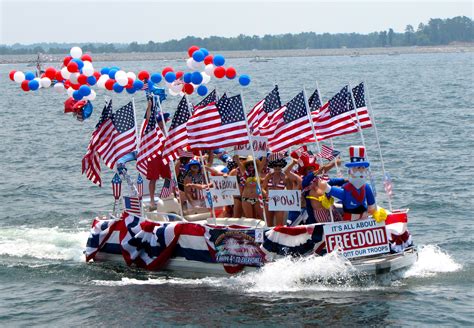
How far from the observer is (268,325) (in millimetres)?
16969

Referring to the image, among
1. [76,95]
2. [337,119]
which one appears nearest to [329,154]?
[337,119]

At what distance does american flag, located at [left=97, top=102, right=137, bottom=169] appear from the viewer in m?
20.2

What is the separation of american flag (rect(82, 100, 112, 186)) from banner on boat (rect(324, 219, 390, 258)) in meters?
5.31

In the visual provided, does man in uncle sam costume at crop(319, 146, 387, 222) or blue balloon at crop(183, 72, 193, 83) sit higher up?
blue balloon at crop(183, 72, 193, 83)

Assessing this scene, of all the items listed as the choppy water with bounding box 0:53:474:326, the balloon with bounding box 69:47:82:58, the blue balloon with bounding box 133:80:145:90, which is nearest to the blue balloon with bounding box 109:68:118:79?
the blue balloon with bounding box 133:80:145:90

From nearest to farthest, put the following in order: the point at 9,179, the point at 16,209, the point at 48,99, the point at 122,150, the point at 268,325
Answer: the point at 268,325
the point at 122,150
the point at 16,209
the point at 9,179
the point at 48,99

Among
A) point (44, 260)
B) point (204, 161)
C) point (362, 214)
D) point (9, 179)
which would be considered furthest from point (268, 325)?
point (9, 179)

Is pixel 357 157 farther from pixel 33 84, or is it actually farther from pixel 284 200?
pixel 33 84

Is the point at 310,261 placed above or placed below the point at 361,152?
below

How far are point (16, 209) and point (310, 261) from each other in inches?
493

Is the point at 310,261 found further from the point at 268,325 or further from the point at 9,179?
the point at 9,179

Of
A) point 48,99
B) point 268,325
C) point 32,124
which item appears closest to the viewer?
point 268,325

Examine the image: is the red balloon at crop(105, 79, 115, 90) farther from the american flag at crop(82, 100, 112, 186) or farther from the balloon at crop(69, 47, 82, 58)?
the balloon at crop(69, 47, 82, 58)

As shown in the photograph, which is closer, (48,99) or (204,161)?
(204,161)
